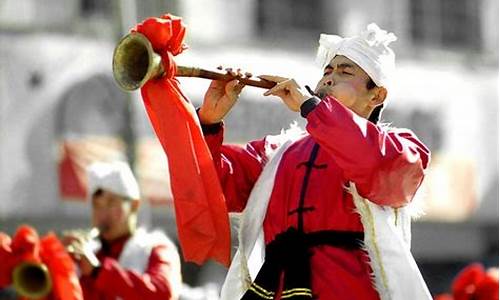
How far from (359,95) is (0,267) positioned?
2364 mm

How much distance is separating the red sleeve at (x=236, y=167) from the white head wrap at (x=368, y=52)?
1.29 feet

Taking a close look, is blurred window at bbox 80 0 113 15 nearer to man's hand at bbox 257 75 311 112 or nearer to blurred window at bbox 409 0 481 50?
blurred window at bbox 409 0 481 50

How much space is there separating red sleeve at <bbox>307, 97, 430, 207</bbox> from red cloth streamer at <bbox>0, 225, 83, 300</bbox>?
220cm

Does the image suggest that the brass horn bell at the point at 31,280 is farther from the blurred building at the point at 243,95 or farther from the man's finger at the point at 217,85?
the blurred building at the point at 243,95

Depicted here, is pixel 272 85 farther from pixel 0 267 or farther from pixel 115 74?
pixel 0 267

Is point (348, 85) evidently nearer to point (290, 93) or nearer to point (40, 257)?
point (290, 93)

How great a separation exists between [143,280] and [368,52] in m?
1.79

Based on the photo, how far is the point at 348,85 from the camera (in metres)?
4.67

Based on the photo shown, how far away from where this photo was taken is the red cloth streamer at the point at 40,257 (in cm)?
632

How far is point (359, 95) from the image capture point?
4.69 meters

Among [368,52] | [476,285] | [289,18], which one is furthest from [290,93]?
[289,18]

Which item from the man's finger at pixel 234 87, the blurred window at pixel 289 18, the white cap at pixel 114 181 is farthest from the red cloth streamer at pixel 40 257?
the blurred window at pixel 289 18

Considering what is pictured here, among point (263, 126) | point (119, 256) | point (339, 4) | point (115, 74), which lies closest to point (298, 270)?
point (115, 74)

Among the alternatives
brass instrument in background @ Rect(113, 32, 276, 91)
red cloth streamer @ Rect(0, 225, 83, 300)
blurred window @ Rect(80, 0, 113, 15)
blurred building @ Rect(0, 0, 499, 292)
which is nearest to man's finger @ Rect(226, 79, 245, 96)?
brass instrument in background @ Rect(113, 32, 276, 91)
